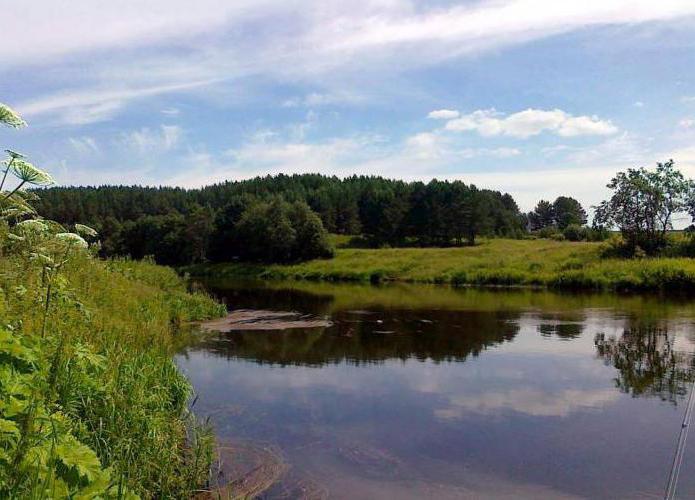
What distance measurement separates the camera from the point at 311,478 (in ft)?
29.3

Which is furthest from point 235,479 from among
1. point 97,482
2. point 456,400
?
point 456,400

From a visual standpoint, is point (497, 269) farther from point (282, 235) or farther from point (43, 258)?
point (43, 258)

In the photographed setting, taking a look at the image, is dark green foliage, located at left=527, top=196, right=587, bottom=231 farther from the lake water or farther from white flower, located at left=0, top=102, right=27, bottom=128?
white flower, located at left=0, top=102, right=27, bottom=128

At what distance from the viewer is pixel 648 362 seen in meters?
17.0

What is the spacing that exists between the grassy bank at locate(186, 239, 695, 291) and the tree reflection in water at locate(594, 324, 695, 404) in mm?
19616

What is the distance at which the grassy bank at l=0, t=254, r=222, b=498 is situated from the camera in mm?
4270

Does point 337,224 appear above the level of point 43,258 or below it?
above

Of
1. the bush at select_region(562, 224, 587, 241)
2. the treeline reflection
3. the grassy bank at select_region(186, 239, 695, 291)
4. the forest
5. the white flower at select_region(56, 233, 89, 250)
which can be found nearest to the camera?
the white flower at select_region(56, 233, 89, 250)

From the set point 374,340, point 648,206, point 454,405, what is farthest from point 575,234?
point 454,405

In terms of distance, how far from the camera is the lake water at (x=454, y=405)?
9.05 m

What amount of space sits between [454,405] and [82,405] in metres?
8.06

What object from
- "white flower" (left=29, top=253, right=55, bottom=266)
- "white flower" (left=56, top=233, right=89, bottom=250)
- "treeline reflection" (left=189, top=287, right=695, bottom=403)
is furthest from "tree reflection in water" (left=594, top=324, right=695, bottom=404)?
"white flower" (left=29, top=253, right=55, bottom=266)

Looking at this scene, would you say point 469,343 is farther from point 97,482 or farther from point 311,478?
point 97,482

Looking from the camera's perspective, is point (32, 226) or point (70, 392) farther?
point (70, 392)
